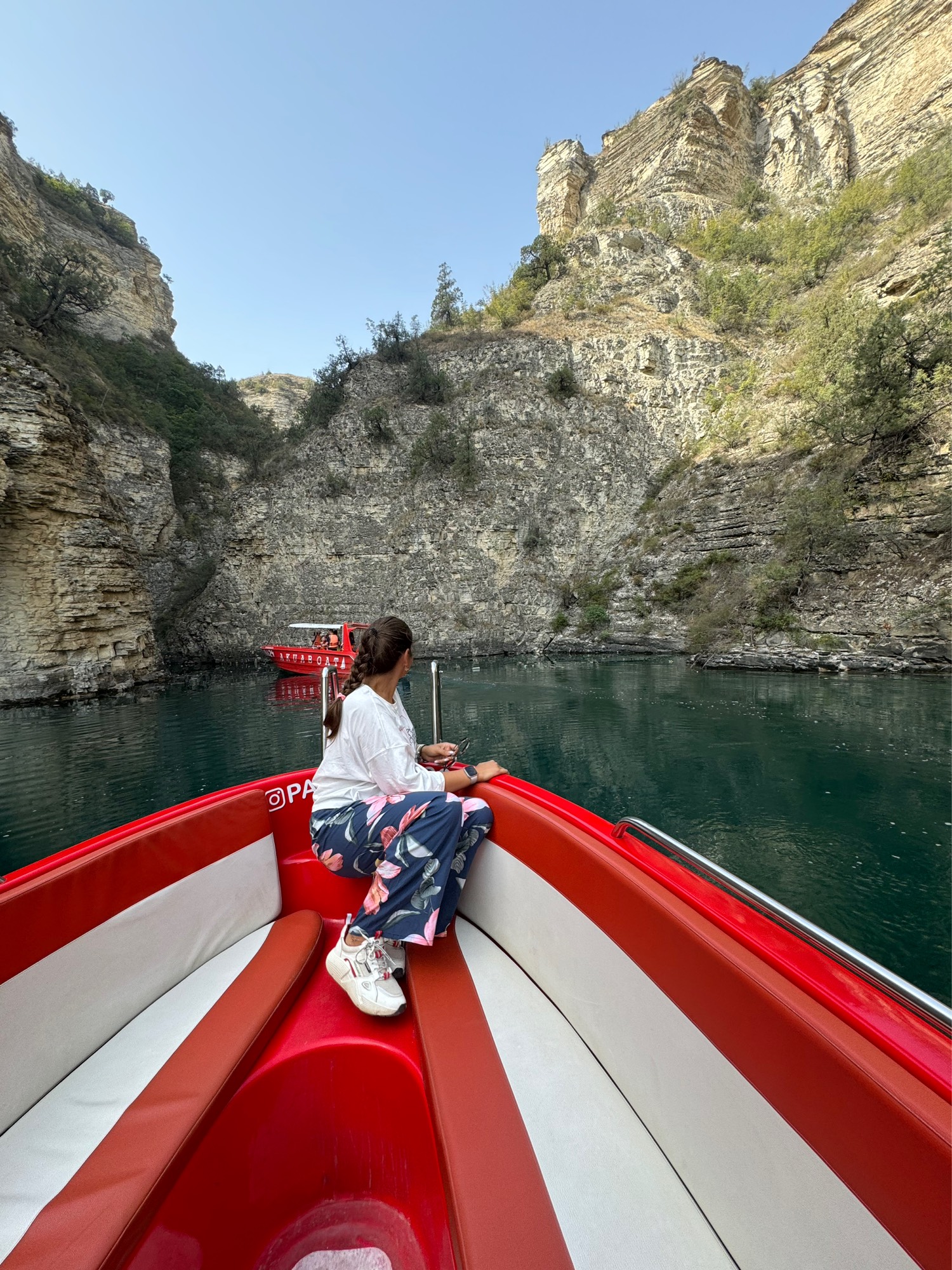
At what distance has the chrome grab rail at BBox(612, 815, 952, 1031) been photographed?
79cm

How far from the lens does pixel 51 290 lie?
13812mm

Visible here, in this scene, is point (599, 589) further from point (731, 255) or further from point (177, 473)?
point (731, 255)

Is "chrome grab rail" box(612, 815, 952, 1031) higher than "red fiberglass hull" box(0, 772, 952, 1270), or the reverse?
"chrome grab rail" box(612, 815, 952, 1031)

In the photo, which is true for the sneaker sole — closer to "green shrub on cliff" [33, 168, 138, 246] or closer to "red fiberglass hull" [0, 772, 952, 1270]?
"red fiberglass hull" [0, 772, 952, 1270]

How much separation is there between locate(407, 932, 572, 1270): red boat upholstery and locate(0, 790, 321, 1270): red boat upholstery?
19.9 inches

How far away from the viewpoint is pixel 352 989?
148 cm

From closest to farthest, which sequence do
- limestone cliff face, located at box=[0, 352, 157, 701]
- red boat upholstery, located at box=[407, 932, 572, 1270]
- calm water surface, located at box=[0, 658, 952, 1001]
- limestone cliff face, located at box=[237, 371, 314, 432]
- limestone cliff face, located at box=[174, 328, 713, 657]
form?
red boat upholstery, located at box=[407, 932, 572, 1270], calm water surface, located at box=[0, 658, 952, 1001], limestone cliff face, located at box=[0, 352, 157, 701], limestone cliff face, located at box=[174, 328, 713, 657], limestone cliff face, located at box=[237, 371, 314, 432]

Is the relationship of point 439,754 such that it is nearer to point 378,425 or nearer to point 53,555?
point 53,555

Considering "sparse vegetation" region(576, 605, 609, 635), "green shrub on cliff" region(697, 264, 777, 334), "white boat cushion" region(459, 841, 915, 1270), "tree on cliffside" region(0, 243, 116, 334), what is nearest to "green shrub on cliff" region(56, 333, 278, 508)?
"tree on cliffside" region(0, 243, 116, 334)

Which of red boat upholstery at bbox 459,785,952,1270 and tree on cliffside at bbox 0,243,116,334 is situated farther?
tree on cliffside at bbox 0,243,116,334

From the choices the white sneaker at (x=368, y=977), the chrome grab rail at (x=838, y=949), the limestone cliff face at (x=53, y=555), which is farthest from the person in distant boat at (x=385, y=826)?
the limestone cliff face at (x=53, y=555)

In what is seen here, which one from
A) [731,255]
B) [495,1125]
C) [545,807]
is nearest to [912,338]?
[731,255]

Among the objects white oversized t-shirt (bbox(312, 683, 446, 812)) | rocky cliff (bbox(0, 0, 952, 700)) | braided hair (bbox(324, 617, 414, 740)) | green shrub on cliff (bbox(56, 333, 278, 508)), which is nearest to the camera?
white oversized t-shirt (bbox(312, 683, 446, 812))

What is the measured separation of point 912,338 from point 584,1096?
17.6 metres
